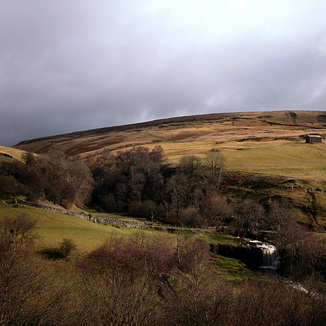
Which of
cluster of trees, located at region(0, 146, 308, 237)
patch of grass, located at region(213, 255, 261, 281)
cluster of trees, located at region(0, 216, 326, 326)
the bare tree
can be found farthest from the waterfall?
the bare tree

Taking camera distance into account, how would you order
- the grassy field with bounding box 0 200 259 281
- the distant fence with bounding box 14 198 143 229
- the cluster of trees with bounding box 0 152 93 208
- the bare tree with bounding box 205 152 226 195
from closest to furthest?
the grassy field with bounding box 0 200 259 281
the distant fence with bounding box 14 198 143 229
the cluster of trees with bounding box 0 152 93 208
the bare tree with bounding box 205 152 226 195

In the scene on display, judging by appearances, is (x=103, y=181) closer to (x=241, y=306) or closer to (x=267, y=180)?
(x=267, y=180)

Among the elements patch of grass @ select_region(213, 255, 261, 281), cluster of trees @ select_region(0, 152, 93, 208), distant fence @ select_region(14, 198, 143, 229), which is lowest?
patch of grass @ select_region(213, 255, 261, 281)

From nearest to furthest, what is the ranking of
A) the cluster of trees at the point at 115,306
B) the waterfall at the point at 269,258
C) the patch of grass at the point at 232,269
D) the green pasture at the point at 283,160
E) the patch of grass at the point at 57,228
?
the cluster of trees at the point at 115,306
the patch of grass at the point at 57,228
the patch of grass at the point at 232,269
the waterfall at the point at 269,258
the green pasture at the point at 283,160

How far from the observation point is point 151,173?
89.8 metres

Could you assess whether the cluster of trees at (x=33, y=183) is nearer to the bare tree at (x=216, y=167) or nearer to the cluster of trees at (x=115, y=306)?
the cluster of trees at (x=115, y=306)

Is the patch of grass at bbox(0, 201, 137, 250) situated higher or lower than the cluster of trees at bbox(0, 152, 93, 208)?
lower

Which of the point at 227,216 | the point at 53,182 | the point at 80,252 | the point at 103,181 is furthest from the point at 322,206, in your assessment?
the point at 103,181

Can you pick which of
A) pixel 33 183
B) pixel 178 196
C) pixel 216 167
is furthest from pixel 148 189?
pixel 33 183

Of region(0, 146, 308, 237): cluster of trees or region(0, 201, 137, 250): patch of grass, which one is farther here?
Result: region(0, 146, 308, 237): cluster of trees

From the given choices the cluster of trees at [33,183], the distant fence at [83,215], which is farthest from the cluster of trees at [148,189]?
the distant fence at [83,215]

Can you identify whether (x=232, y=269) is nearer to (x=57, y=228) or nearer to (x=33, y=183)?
(x=57, y=228)

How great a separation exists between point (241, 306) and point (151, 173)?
73.1m

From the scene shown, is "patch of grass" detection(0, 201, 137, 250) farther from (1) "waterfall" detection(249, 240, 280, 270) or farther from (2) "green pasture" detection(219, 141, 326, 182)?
(2) "green pasture" detection(219, 141, 326, 182)
